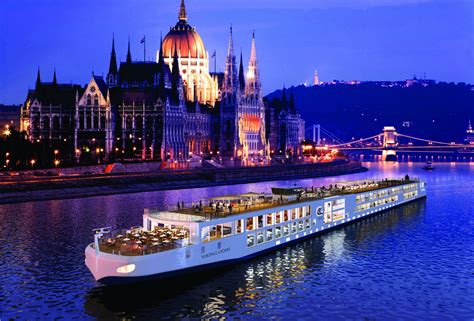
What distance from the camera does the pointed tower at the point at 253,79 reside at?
142 m

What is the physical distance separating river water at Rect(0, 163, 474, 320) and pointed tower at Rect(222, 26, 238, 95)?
284ft

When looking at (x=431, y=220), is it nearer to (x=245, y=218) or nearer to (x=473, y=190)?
(x=245, y=218)

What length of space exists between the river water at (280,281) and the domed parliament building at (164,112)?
191 ft

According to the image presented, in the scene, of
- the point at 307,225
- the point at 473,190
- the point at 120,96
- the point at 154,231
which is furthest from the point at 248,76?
the point at 154,231

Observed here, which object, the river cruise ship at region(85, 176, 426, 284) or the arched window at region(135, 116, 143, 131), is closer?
the river cruise ship at region(85, 176, 426, 284)

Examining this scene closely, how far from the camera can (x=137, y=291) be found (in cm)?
2797

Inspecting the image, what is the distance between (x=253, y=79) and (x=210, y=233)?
11369cm

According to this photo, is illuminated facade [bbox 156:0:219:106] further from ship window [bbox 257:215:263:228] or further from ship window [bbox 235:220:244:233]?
ship window [bbox 235:220:244:233]

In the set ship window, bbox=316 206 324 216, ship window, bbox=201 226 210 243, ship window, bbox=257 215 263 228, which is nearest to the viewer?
ship window, bbox=201 226 210 243

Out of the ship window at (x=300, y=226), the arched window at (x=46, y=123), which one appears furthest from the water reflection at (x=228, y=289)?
the arched window at (x=46, y=123)

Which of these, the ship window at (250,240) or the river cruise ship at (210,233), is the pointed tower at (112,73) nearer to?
the river cruise ship at (210,233)

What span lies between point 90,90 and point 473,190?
200ft

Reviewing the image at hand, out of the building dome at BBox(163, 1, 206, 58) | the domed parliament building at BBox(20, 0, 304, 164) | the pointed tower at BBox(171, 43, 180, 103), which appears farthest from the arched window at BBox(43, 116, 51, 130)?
the building dome at BBox(163, 1, 206, 58)

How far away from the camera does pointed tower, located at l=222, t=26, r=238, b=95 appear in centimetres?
13150
